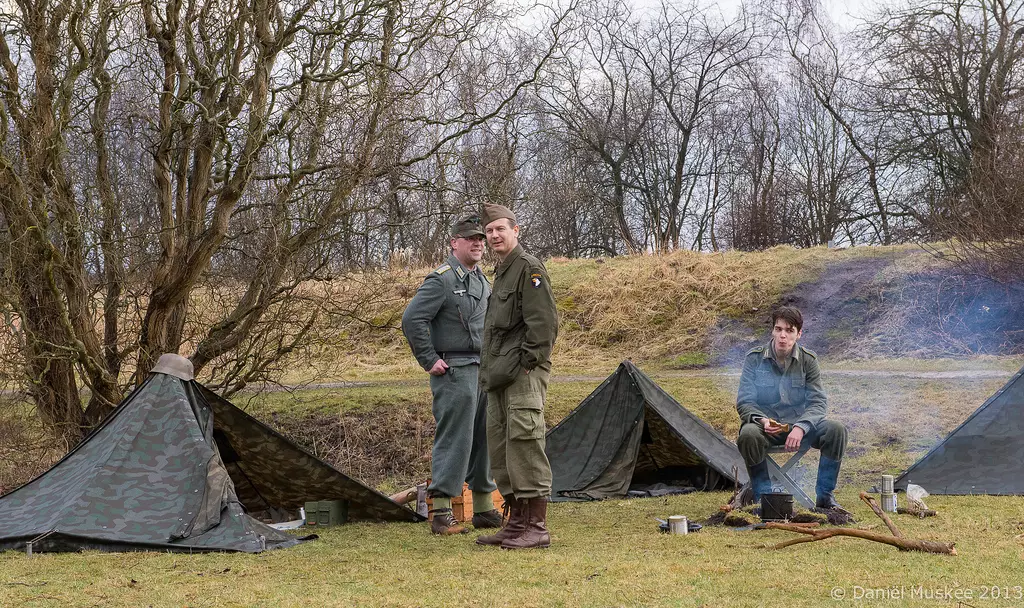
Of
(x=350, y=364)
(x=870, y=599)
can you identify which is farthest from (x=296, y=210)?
(x=350, y=364)

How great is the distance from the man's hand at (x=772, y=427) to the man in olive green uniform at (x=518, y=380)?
150 centimetres

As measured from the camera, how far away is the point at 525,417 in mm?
4895

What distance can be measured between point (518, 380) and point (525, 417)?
20 cm

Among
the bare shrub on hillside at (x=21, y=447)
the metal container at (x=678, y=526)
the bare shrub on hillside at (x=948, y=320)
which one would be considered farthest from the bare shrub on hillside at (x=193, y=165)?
the bare shrub on hillside at (x=948, y=320)

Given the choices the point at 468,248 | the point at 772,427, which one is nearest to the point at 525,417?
the point at 468,248

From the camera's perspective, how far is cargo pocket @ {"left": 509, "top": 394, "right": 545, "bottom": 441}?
488cm

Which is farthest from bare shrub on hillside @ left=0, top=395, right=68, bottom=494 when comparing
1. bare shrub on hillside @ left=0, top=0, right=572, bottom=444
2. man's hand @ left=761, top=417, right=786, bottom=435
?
man's hand @ left=761, top=417, right=786, bottom=435

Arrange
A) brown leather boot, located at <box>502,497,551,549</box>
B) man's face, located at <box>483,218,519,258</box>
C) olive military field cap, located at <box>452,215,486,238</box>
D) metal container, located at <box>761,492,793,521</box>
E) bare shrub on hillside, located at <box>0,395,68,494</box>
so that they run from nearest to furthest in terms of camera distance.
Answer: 1. brown leather boot, located at <box>502,497,551,549</box>
2. man's face, located at <box>483,218,519,258</box>
3. metal container, located at <box>761,492,793,521</box>
4. olive military field cap, located at <box>452,215,486,238</box>
5. bare shrub on hillside, located at <box>0,395,68,494</box>

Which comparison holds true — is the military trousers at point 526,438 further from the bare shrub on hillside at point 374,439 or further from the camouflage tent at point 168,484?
the bare shrub on hillside at point 374,439

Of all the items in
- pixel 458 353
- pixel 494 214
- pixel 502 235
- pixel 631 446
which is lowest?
pixel 631 446

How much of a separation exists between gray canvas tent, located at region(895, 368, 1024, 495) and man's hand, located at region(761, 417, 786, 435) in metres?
1.46

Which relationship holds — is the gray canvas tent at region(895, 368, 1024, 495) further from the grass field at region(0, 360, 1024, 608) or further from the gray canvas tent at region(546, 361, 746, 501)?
the gray canvas tent at region(546, 361, 746, 501)

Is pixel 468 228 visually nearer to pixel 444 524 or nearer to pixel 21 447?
pixel 444 524

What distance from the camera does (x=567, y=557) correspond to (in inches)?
178
